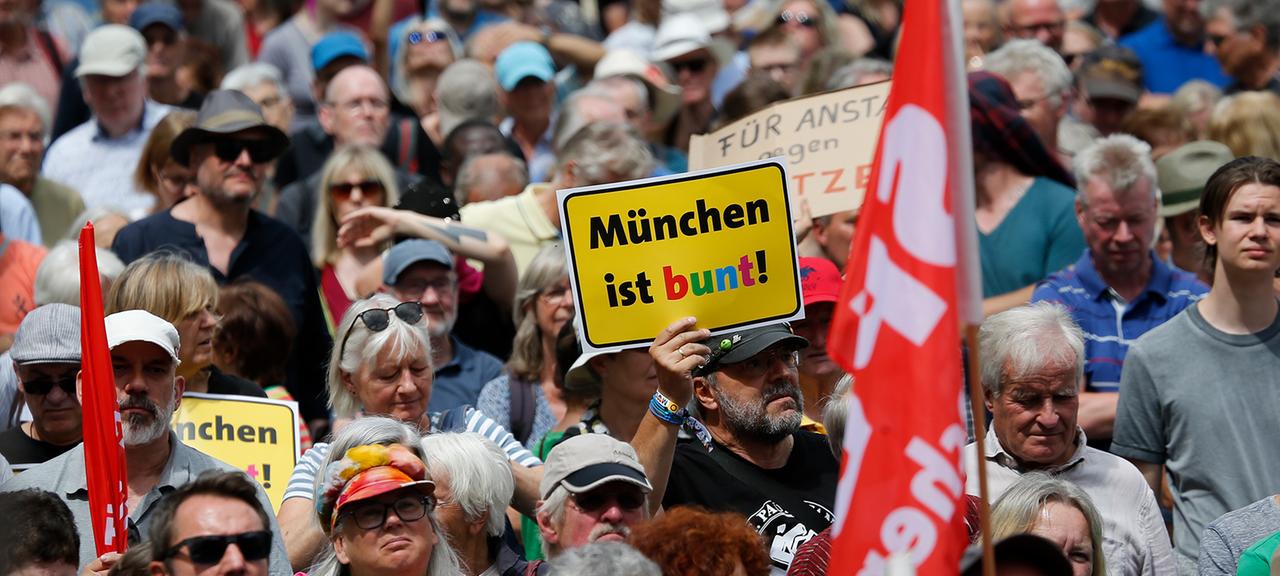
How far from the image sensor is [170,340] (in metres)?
6.61

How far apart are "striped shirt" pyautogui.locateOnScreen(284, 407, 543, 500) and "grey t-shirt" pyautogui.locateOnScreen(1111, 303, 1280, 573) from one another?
2.07 meters

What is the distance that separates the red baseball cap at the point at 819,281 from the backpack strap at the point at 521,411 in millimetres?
1127

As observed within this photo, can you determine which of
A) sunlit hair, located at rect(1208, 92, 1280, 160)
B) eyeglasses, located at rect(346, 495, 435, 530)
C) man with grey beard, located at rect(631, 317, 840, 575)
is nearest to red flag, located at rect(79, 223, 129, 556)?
eyeglasses, located at rect(346, 495, 435, 530)

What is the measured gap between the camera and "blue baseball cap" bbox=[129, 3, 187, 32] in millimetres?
12633

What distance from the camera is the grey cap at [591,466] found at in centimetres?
610

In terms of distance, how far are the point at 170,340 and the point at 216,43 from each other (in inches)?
315

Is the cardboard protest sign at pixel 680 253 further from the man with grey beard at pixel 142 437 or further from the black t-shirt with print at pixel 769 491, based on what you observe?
the man with grey beard at pixel 142 437

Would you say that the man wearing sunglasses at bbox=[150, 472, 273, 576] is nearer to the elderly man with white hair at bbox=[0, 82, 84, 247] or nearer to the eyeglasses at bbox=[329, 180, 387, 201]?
the eyeglasses at bbox=[329, 180, 387, 201]

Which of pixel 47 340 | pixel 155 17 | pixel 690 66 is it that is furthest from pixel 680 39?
pixel 47 340

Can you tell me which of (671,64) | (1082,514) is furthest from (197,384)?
(671,64)

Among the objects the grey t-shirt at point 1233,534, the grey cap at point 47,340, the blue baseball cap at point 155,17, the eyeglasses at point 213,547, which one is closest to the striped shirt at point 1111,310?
the grey t-shirt at point 1233,534

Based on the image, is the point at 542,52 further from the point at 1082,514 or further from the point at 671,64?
the point at 1082,514

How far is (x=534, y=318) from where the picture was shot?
823 centimetres

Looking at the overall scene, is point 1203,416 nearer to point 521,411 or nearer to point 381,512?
point 521,411
